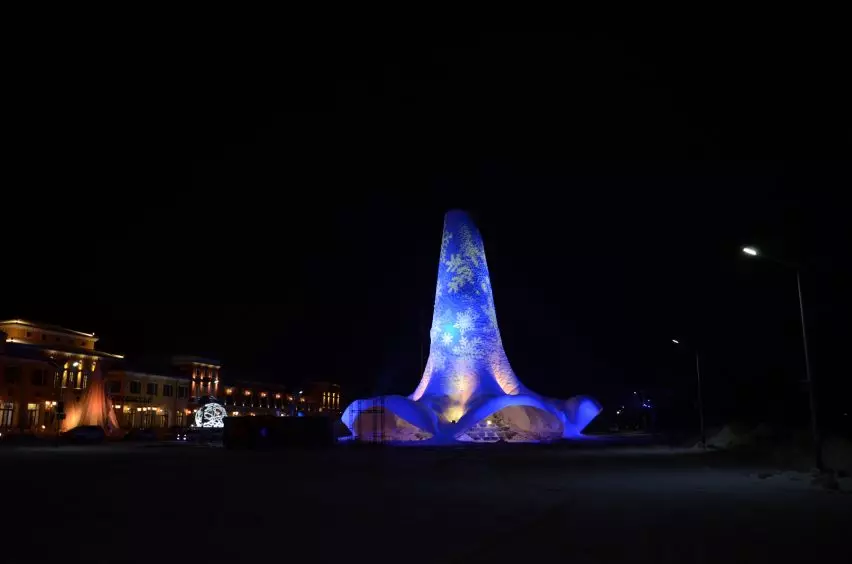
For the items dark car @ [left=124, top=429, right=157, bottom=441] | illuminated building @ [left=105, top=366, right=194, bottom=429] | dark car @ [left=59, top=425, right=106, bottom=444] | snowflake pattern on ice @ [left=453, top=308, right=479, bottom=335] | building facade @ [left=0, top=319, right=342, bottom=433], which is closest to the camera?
dark car @ [left=59, top=425, right=106, bottom=444]

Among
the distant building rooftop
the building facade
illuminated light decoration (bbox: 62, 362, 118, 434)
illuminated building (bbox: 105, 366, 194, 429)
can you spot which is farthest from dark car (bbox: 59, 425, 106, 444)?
the distant building rooftop

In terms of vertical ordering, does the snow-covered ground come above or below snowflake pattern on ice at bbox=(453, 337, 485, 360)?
below

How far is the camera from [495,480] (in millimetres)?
15852

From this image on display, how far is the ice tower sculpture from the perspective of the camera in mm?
43750

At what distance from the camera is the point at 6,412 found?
2058 inches

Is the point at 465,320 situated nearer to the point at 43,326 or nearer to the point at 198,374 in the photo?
the point at 43,326

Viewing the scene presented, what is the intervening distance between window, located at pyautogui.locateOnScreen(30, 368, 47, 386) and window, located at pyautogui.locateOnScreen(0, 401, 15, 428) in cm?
285

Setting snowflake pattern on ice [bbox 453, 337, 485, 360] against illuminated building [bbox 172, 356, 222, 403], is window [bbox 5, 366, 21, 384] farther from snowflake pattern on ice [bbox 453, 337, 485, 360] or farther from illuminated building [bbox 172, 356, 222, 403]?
snowflake pattern on ice [bbox 453, 337, 485, 360]

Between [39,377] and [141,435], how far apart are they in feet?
49.1

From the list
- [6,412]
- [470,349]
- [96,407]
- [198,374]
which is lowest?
[6,412]

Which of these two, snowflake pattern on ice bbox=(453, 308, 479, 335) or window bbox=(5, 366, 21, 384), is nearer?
snowflake pattern on ice bbox=(453, 308, 479, 335)

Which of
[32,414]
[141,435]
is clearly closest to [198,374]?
[32,414]

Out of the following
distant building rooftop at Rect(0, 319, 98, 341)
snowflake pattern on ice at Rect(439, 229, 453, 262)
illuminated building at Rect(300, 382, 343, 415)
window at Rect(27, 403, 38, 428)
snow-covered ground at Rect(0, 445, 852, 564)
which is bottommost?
snow-covered ground at Rect(0, 445, 852, 564)

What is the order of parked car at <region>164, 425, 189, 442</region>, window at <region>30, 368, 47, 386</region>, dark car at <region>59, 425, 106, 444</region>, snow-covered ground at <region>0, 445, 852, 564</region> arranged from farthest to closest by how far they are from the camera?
1. window at <region>30, 368, 47, 386</region>
2. parked car at <region>164, 425, 189, 442</region>
3. dark car at <region>59, 425, 106, 444</region>
4. snow-covered ground at <region>0, 445, 852, 564</region>
